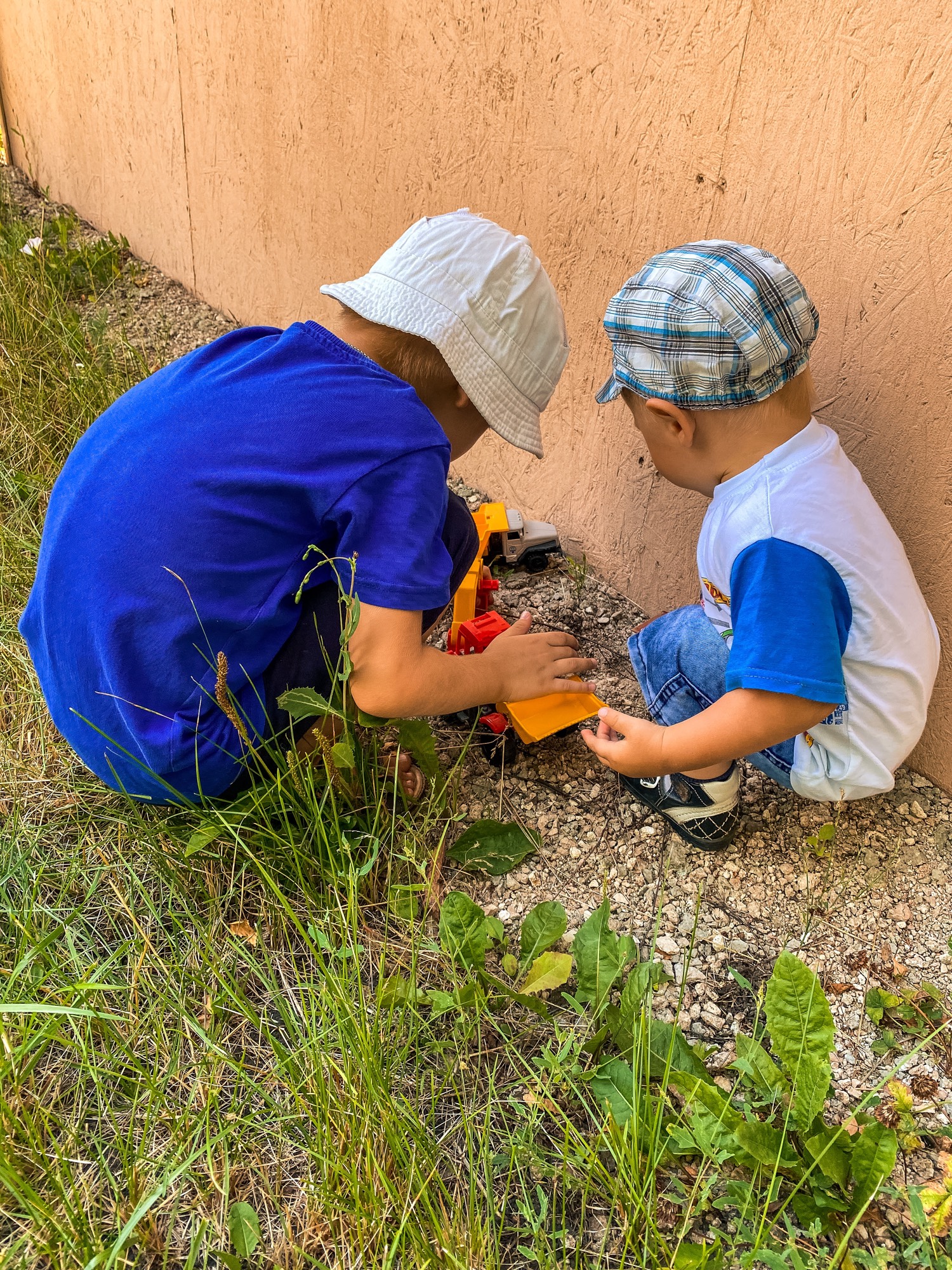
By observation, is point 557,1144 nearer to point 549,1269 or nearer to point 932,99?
point 549,1269

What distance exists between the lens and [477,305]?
4.84 ft

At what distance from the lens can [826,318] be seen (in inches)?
62.5

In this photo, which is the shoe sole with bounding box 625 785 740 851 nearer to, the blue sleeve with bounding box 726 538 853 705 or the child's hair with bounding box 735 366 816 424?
the blue sleeve with bounding box 726 538 853 705

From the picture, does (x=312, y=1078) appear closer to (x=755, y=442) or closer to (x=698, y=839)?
(x=698, y=839)

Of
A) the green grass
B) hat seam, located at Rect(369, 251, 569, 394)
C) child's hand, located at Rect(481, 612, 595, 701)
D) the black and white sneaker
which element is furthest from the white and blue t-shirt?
the green grass

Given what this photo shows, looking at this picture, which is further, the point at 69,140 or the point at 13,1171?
the point at 69,140

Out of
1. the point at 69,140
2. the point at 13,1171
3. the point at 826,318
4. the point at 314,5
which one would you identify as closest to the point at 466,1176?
the point at 13,1171

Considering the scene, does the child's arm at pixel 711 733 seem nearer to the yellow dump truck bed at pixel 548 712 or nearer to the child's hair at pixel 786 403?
the yellow dump truck bed at pixel 548 712

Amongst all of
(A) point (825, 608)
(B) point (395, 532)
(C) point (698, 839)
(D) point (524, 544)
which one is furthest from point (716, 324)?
(D) point (524, 544)

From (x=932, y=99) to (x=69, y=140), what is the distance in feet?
14.1

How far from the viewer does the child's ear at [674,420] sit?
1.46 m

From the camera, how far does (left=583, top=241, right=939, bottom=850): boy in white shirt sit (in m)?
1.33

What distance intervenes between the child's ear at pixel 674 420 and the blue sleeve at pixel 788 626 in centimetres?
22

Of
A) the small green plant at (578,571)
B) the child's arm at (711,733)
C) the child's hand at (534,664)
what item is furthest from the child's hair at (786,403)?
the small green plant at (578,571)
